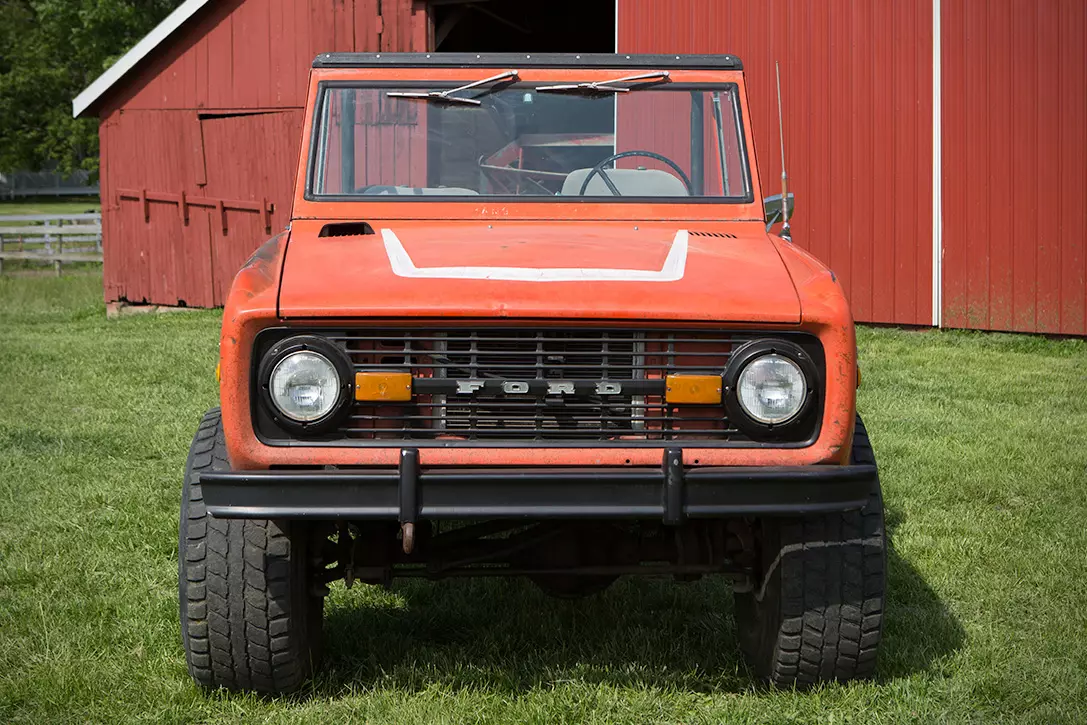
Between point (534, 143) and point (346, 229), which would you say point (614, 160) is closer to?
point (534, 143)

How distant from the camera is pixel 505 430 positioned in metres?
3.33

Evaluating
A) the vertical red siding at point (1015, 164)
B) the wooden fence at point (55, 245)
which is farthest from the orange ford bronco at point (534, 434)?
the wooden fence at point (55, 245)

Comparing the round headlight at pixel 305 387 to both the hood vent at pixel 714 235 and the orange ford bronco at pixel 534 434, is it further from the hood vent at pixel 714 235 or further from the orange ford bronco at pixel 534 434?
the hood vent at pixel 714 235

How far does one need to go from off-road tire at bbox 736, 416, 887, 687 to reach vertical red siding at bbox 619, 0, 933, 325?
8.70 metres

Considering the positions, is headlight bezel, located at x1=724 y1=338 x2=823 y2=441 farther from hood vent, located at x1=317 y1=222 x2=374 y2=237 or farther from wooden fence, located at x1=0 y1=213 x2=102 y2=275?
wooden fence, located at x1=0 y1=213 x2=102 y2=275

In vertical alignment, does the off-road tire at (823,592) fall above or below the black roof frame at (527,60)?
below

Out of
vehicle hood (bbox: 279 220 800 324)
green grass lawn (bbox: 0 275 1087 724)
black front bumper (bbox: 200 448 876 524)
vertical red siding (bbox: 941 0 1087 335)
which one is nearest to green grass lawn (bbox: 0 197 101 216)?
vertical red siding (bbox: 941 0 1087 335)

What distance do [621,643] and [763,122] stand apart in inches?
357

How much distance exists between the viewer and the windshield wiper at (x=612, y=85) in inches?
181

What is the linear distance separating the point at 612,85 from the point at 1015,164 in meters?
7.92

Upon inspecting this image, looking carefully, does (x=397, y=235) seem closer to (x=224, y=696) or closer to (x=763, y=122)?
(x=224, y=696)

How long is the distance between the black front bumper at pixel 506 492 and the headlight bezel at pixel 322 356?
139 mm

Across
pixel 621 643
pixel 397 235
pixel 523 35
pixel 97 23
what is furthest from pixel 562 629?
pixel 97 23

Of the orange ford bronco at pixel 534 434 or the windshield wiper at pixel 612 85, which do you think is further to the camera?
the windshield wiper at pixel 612 85
